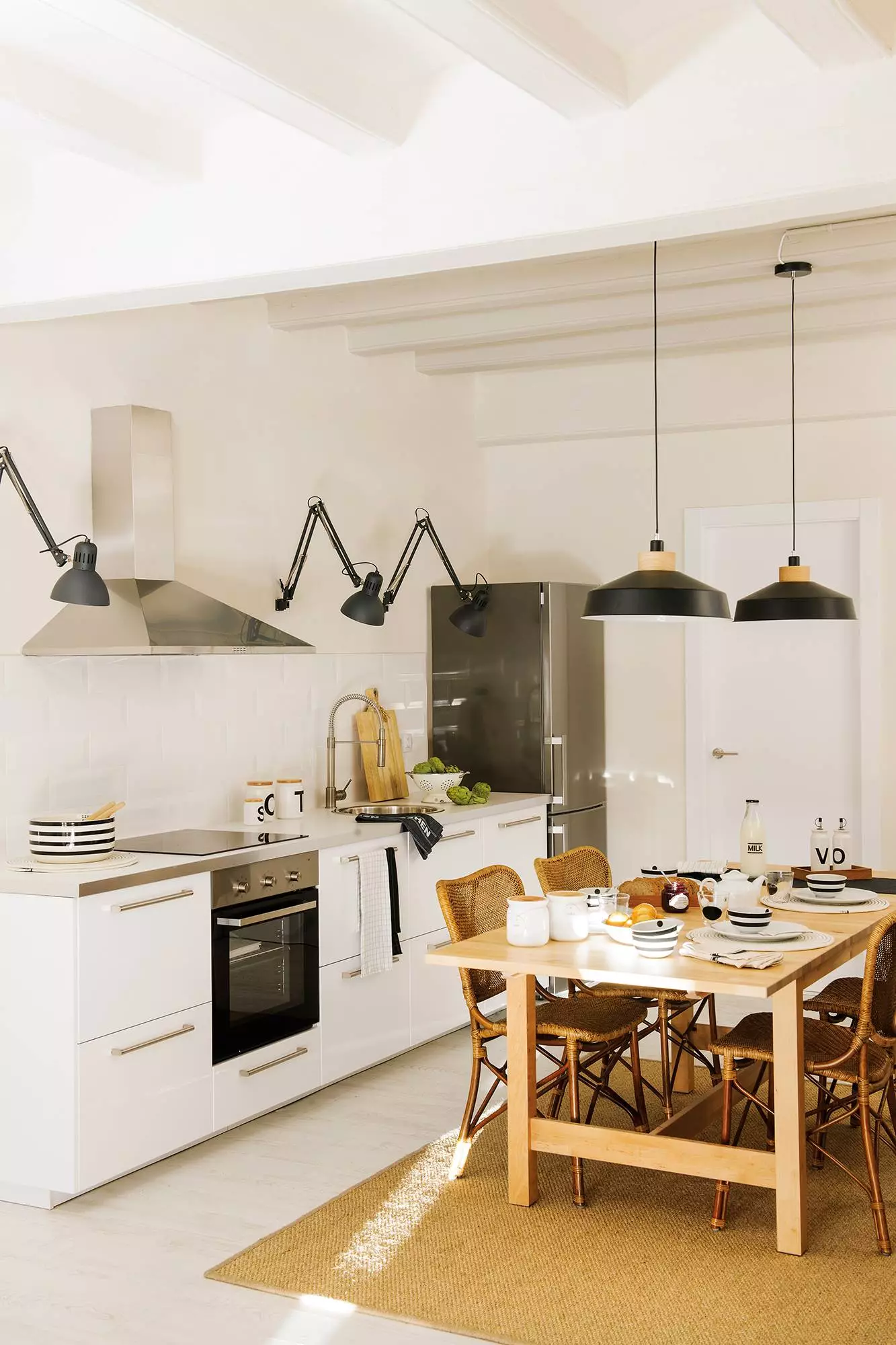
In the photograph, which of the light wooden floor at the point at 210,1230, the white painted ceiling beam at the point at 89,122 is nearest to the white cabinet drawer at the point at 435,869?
the light wooden floor at the point at 210,1230

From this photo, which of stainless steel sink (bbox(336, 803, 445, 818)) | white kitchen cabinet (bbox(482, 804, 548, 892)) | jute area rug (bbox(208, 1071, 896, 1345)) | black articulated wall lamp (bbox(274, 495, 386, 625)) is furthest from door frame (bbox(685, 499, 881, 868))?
jute area rug (bbox(208, 1071, 896, 1345))

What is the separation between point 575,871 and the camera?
4816 mm

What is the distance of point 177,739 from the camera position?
5027mm

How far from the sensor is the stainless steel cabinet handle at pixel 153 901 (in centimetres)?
393

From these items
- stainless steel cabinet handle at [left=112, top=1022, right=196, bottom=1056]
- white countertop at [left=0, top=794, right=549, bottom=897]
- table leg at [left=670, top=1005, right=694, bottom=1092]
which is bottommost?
table leg at [left=670, top=1005, right=694, bottom=1092]

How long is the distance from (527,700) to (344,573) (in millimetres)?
1155

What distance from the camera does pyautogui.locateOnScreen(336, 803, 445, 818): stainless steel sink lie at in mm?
5625

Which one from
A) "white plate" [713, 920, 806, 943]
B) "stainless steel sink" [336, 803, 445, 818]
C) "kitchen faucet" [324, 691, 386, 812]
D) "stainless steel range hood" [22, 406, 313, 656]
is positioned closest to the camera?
"white plate" [713, 920, 806, 943]

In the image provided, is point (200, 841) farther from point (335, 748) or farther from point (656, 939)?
point (656, 939)

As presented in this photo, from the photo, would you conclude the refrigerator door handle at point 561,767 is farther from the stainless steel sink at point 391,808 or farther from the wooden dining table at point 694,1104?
the wooden dining table at point 694,1104

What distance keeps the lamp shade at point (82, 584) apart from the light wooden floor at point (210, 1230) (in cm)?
175

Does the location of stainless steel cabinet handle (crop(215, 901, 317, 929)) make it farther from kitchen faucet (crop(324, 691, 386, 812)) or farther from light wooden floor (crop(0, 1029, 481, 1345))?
kitchen faucet (crop(324, 691, 386, 812))

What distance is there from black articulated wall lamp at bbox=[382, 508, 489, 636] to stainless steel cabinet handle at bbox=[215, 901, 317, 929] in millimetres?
1696

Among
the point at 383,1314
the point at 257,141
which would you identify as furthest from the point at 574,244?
the point at 383,1314
